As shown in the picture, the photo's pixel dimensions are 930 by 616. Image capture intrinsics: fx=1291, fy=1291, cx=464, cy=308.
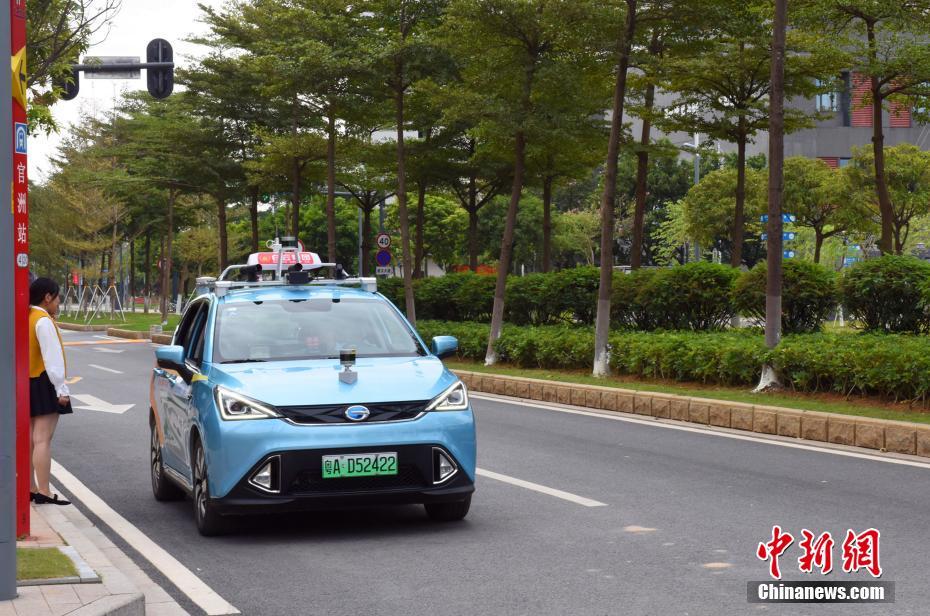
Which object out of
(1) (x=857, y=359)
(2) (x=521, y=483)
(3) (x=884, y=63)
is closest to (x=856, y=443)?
(1) (x=857, y=359)

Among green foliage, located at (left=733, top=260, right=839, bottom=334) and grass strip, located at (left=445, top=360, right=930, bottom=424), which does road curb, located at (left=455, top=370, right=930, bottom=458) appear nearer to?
grass strip, located at (left=445, top=360, right=930, bottom=424)

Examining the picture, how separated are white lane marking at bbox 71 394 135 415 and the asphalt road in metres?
5.13

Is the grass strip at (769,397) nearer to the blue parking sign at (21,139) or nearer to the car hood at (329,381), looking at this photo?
the car hood at (329,381)

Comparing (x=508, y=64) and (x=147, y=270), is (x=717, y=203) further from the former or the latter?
(x=147, y=270)

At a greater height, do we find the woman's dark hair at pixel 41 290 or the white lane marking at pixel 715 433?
the woman's dark hair at pixel 41 290

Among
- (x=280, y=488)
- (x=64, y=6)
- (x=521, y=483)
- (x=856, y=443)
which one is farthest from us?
(x=64, y=6)

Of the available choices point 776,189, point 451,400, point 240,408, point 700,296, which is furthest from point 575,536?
point 700,296

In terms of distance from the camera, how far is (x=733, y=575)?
704 cm

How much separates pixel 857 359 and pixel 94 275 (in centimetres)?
5771

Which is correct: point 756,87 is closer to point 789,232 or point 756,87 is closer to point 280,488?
point 280,488

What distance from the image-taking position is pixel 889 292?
18516 millimetres

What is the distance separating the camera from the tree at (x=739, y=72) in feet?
85.5

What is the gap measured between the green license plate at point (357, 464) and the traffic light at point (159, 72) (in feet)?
46.1

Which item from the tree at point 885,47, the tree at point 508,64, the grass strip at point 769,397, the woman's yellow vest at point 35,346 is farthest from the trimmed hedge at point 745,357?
the woman's yellow vest at point 35,346
